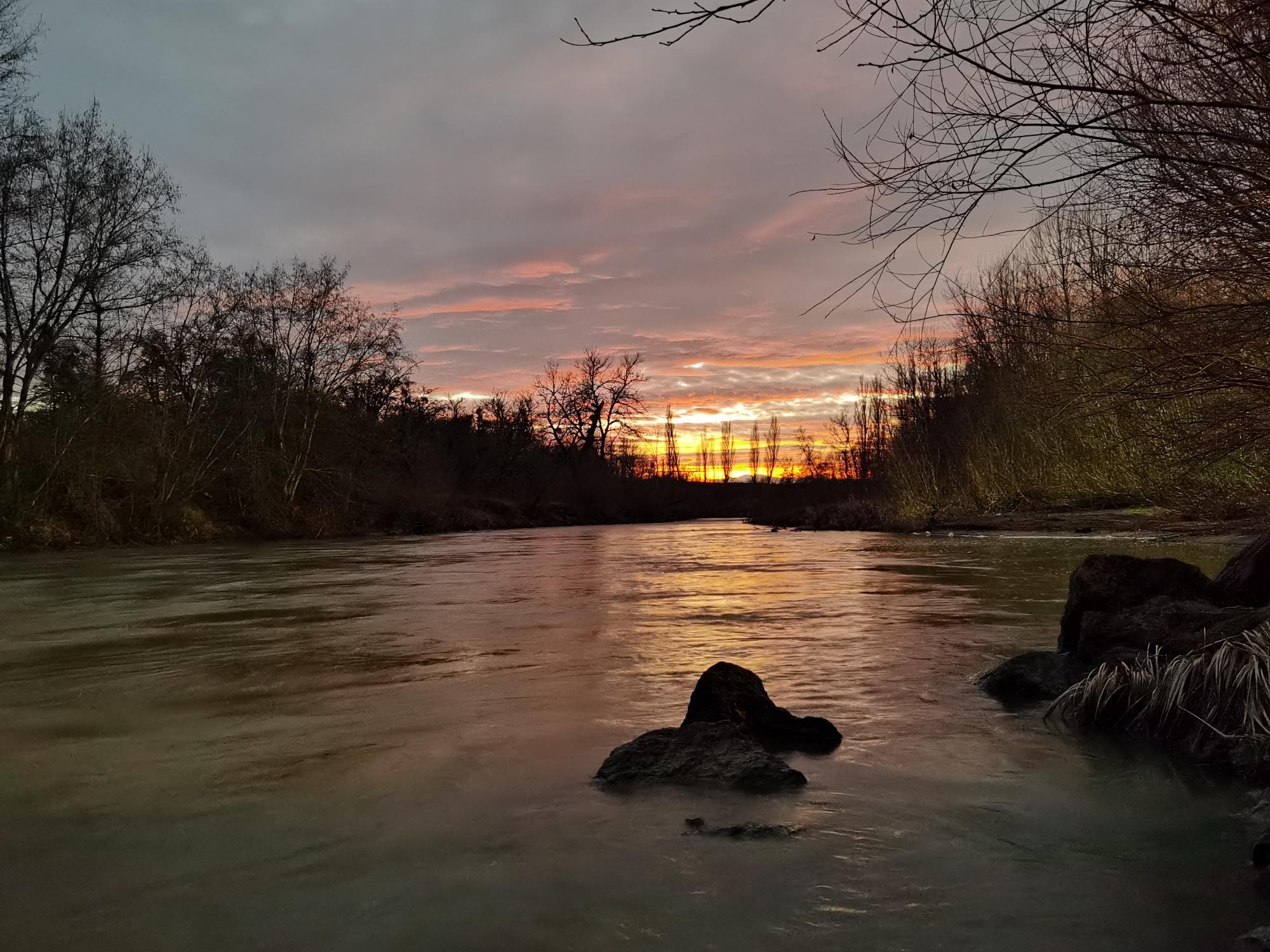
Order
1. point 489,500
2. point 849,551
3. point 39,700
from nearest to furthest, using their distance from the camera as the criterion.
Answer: point 39,700, point 849,551, point 489,500

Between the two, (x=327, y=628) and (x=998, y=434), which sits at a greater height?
(x=998, y=434)

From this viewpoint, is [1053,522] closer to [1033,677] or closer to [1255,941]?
[1033,677]

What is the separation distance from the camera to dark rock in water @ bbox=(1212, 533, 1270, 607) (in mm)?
5949

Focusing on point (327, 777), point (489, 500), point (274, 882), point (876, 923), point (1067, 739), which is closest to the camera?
point (876, 923)

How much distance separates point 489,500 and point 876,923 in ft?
158

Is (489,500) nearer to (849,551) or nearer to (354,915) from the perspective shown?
(849,551)

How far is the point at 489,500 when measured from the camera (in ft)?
164

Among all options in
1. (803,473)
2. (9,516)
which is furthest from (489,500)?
(9,516)

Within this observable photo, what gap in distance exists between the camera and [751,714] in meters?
4.58

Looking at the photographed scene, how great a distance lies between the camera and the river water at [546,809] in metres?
2.58

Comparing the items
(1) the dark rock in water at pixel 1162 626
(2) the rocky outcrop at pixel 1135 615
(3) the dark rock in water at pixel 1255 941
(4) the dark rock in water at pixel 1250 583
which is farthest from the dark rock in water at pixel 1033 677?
(3) the dark rock in water at pixel 1255 941

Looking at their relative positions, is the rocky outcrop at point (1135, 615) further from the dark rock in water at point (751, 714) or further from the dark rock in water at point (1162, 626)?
the dark rock in water at point (751, 714)

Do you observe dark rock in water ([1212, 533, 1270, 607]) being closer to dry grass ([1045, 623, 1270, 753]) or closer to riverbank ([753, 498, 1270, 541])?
dry grass ([1045, 623, 1270, 753])

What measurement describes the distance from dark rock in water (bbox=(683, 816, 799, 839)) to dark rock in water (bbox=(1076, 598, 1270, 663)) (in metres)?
2.88
